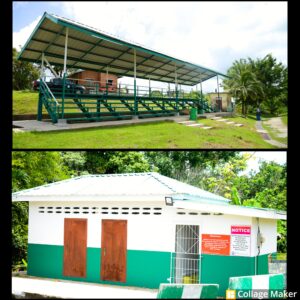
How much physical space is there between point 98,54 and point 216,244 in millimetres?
7843

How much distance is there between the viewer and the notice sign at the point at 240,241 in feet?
27.7

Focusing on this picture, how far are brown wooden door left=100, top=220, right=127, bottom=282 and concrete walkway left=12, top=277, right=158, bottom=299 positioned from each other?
33 centimetres

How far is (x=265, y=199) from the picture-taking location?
21.1 m

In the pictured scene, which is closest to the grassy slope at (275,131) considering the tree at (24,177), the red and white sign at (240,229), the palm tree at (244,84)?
the palm tree at (244,84)

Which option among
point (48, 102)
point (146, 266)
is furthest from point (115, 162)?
point (146, 266)

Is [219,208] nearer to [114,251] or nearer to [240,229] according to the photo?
[240,229]

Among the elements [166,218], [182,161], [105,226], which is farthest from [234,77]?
[182,161]

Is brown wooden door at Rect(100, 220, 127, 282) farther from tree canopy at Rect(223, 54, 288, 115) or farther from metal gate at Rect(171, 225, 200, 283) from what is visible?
tree canopy at Rect(223, 54, 288, 115)

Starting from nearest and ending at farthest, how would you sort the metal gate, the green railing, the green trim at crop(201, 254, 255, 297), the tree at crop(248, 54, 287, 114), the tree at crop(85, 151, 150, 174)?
the green trim at crop(201, 254, 255, 297), the metal gate, the tree at crop(248, 54, 287, 114), the green railing, the tree at crop(85, 151, 150, 174)

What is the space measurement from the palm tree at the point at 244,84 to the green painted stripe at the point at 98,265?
4258 millimetres

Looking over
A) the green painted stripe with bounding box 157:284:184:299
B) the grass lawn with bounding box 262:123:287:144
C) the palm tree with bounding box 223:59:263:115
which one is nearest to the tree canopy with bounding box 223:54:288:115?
the palm tree with bounding box 223:59:263:115

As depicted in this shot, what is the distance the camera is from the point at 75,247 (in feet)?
33.4

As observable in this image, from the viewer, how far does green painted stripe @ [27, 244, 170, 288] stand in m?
9.05
